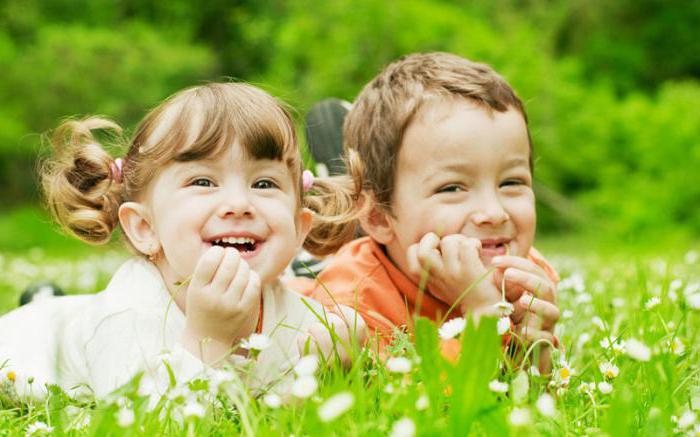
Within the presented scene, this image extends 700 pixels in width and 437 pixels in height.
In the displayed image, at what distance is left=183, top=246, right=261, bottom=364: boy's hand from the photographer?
6.54ft

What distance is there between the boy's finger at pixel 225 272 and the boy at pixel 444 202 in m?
0.47

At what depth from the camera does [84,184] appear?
2.66 m

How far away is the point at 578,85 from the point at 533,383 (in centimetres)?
2041

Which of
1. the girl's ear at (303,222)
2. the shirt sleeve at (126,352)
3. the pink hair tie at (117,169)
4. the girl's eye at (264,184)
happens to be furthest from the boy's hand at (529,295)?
the pink hair tie at (117,169)

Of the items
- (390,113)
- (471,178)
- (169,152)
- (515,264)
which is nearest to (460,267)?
(515,264)

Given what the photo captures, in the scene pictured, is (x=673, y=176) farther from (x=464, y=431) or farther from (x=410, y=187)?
(x=464, y=431)

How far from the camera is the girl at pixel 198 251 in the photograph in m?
2.04

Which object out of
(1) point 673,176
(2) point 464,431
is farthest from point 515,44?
(2) point 464,431

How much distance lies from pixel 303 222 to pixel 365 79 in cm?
1447

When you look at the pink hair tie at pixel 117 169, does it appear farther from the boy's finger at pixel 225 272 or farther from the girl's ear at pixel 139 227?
the boy's finger at pixel 225 272

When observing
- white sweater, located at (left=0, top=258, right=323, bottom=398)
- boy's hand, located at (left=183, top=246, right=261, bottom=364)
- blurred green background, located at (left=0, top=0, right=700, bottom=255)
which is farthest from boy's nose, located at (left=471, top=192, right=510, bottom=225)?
blurred green background, located at (left=0, top=0, right=700, bottom=255)

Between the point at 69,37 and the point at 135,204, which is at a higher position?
the point at 135,204

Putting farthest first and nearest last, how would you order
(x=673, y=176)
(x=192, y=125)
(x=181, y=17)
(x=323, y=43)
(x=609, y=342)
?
(x=181, y=17), (x=323, y=43), (x=673, y=176), (x=192, y=125), (x=609, y=342)

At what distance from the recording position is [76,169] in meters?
2.66
